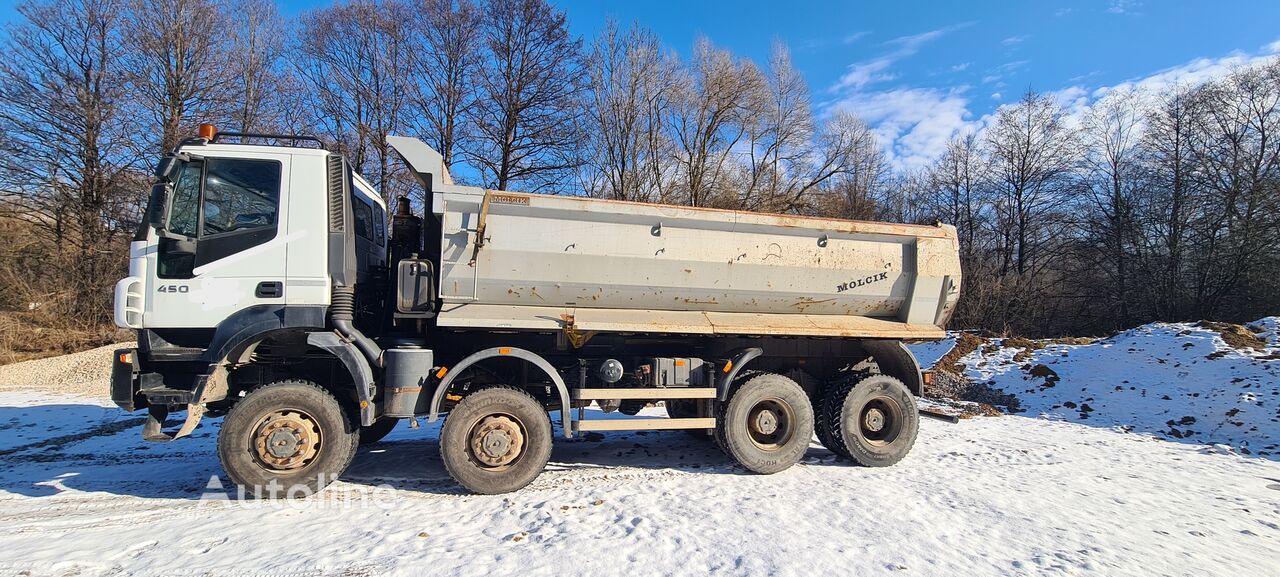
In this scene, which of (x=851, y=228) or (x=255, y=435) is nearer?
(x=255, y=435)

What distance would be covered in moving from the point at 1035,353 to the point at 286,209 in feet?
45.1

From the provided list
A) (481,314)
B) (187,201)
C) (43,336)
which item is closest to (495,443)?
(481,314)

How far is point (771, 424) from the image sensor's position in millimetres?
5785

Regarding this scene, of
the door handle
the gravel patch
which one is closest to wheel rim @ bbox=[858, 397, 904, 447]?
the door handle

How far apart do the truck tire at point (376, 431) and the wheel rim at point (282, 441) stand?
165 centimetres

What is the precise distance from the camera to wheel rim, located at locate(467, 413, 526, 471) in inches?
196

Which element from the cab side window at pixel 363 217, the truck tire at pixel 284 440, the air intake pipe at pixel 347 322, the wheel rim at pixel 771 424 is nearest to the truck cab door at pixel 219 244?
the air intake pipe at pixel 347 322

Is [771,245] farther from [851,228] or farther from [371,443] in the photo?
[371,443]

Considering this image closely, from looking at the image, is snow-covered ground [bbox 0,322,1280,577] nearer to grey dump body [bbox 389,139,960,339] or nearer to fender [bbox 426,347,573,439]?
fender [bbox 426,347,573,439]

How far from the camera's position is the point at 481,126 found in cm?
2120

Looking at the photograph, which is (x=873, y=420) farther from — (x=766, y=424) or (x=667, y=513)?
(x=667, y=513)

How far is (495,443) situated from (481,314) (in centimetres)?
111

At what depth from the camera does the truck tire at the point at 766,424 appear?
18.5 feet

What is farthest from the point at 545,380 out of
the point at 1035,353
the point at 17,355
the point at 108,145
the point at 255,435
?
the point at 108,145
